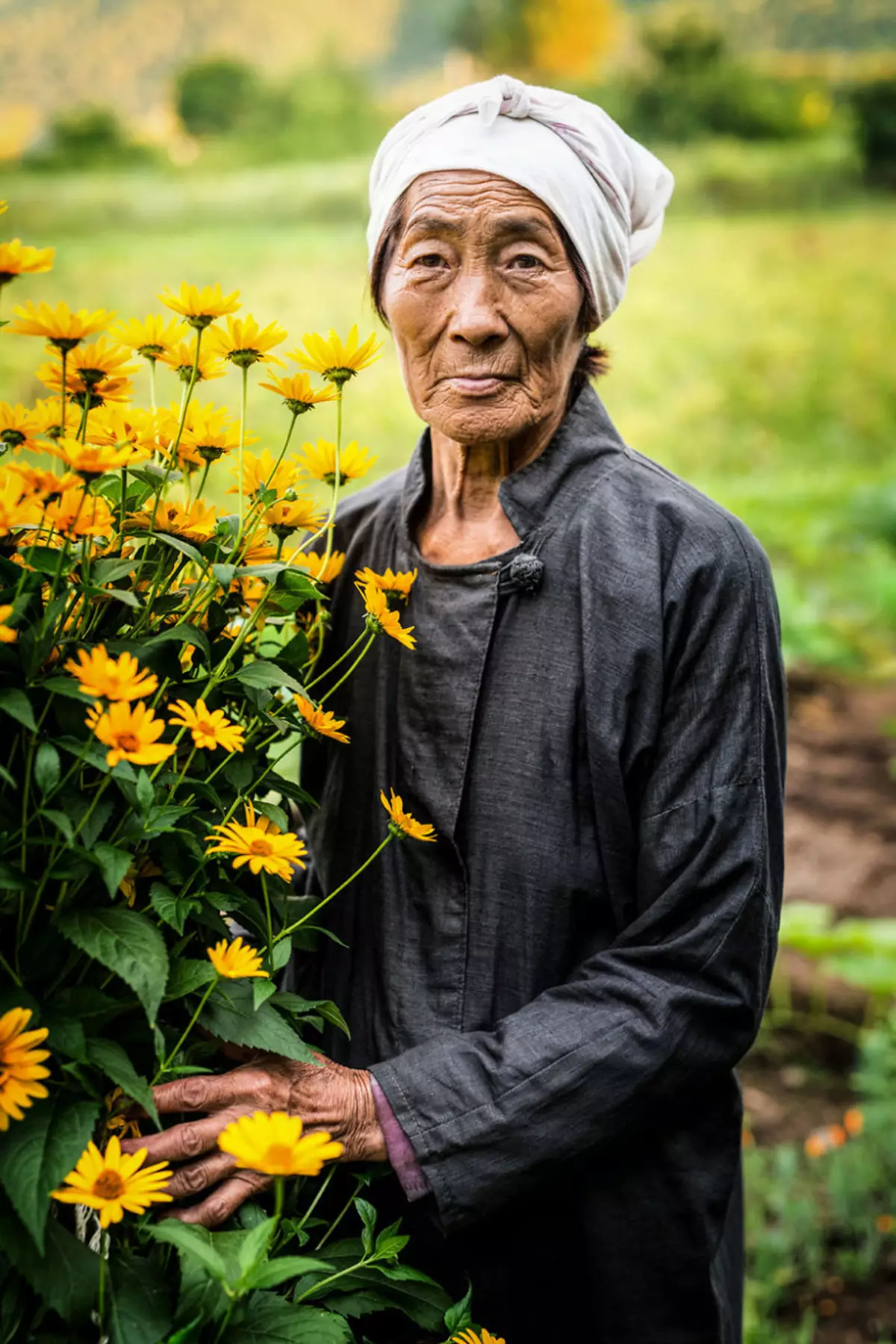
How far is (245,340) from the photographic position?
119 centimetres

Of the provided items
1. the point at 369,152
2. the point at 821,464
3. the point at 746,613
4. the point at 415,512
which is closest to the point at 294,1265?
the point at 746,613

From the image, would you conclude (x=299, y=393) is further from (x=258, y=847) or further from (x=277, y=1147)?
(x=277, y=1147)

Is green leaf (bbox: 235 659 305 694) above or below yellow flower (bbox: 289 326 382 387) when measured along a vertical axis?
below

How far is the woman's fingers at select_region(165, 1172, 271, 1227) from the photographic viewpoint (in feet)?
3.76

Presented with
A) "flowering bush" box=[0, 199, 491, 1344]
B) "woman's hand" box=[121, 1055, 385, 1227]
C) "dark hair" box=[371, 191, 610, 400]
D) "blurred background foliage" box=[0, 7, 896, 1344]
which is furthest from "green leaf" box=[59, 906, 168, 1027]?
"blurred background foliage" box=[0, 7, 896, 1344]

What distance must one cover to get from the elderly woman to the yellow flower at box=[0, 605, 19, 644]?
585 mm

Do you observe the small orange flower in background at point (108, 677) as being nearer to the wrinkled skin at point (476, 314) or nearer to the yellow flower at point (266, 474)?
the yellow flower at point (266, 474)

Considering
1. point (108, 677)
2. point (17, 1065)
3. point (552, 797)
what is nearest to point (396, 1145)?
point (552, 797)

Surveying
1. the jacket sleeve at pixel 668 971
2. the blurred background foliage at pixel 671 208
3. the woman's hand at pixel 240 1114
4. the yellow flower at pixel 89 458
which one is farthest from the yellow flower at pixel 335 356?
the blurred background foliage at pixel 671 208

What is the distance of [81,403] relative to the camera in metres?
1.16

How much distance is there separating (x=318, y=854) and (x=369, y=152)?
8.81m

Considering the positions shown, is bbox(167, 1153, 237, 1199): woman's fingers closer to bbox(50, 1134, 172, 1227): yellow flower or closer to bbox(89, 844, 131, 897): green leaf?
bbox(50, 1134, 172, 1227): yellow flower

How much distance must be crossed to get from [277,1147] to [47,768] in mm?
331

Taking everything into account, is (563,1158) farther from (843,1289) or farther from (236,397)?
(236,397)
